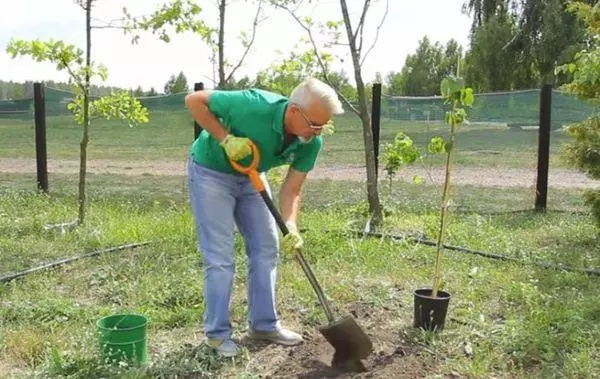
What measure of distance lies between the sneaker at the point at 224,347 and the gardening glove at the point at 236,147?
0.88 m

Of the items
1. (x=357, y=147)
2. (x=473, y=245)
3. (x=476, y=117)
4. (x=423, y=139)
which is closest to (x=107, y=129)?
(x=357, y=147)

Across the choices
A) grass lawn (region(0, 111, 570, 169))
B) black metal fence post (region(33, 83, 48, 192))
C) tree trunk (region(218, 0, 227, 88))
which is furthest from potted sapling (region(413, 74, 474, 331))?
black metal fence post (region(33, 83, 48, 192))

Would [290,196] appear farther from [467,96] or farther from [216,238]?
[467,96]

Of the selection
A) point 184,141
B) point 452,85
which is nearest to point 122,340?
point 452,85

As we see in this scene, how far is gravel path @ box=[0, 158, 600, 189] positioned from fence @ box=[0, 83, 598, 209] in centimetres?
5

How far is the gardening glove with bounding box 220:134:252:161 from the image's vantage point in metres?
2.62

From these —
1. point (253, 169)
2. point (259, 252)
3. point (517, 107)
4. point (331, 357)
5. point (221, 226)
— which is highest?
point (517, 107)

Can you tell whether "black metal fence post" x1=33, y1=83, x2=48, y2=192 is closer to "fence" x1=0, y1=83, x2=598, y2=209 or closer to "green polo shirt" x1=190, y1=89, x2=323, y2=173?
"fence" x1=0, y1=83, x2=598, y2=209

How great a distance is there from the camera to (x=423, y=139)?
10.3 meters

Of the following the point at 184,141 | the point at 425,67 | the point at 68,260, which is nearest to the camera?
the point at 68,260

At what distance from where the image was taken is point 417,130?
31.6 ft

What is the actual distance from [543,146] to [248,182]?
193 inches

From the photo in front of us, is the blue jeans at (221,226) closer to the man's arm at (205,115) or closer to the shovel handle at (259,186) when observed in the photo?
the shovel handle at (259,186)

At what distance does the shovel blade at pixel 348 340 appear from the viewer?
2844mm
